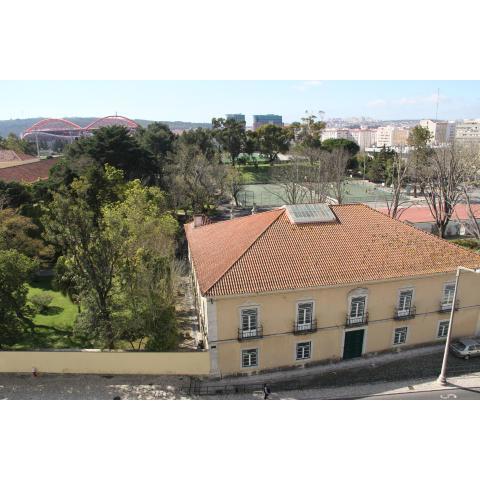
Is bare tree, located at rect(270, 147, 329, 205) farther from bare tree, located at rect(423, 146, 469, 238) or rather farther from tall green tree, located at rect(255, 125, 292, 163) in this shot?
tall green tree, located at rect(255, 125, 292, 163)

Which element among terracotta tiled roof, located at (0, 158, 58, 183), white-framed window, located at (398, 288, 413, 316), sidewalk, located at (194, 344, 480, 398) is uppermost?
terracotta tiled roof, located at (0, 158, 58, 183)

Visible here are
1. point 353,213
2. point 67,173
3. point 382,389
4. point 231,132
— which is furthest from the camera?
point 231,132

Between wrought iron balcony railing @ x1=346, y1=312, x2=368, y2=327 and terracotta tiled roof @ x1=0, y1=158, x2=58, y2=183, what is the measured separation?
42400 millimetres

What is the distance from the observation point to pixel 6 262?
19.2 metres

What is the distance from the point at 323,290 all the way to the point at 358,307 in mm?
2222

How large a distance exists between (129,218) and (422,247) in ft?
55.7

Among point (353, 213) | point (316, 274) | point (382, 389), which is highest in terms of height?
point (353, 213)

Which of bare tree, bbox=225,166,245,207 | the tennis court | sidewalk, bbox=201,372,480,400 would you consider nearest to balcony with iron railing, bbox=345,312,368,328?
sidewalk, bbox=201,372,480,400

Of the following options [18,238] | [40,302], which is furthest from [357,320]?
[18,238]

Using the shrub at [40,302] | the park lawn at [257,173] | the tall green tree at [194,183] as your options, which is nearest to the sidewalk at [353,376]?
the shrub at [40,302]

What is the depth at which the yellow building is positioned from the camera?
1877cm

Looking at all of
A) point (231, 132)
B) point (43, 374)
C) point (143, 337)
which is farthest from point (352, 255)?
point (231, 132)

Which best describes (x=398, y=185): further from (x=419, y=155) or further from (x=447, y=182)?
(x=419, y=155)

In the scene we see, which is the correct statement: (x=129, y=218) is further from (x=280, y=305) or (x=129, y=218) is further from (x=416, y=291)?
(x=416, y=291)
